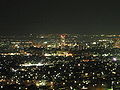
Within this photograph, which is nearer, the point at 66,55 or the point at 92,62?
the point at 92,62

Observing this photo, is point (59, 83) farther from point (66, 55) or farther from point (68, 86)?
point (66, 55)

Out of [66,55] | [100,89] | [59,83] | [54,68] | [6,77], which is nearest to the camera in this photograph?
[100,89]

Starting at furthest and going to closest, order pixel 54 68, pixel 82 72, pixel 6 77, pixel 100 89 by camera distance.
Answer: pixel 54 68
pixel 82 72
pixel 6 77
pixel 100 89

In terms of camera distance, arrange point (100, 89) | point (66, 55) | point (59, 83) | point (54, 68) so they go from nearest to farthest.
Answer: point (100, 89) → point (59, 83) → point (54, 68) → point (66, 55)

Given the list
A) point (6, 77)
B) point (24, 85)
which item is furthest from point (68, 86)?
point (6, 77)

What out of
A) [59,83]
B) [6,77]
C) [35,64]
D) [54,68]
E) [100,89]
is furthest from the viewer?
[35,64]

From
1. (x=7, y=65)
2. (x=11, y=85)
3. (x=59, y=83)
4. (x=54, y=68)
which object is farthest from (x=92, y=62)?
(x=11, y=85)

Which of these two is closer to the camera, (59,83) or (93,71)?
(59,83)

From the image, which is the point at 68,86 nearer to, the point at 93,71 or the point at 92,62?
the point at 93,71

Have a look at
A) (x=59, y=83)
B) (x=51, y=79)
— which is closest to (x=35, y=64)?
(x=51, y=79)
